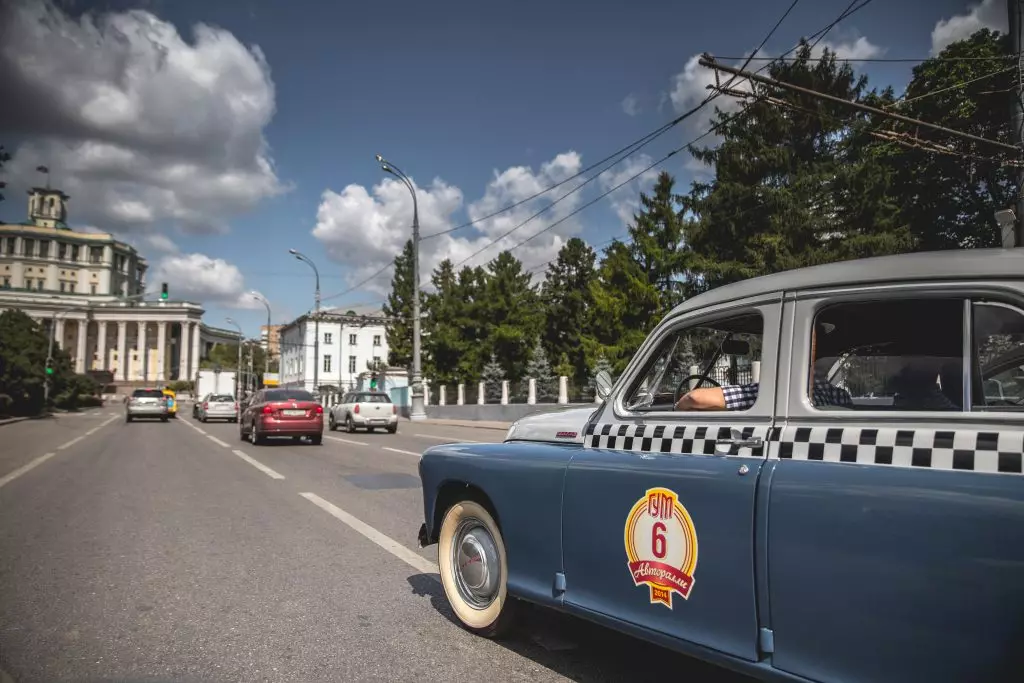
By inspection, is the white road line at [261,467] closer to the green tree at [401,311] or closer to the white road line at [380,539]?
the white road line at [380,539]

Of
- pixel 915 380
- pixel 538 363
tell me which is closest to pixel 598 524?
pixel 915 380

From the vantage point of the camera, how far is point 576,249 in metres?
55.8

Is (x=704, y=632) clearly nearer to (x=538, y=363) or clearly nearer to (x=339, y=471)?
(x=339, y=471)

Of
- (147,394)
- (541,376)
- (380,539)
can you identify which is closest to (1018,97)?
(380,539)

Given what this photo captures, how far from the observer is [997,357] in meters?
2.31

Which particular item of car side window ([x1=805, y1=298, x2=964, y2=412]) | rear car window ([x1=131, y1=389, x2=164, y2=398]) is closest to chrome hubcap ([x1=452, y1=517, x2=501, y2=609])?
car side window ([x1=805, y1=298, x2=964, y2=412])

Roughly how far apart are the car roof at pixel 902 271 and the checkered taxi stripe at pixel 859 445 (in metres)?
0.50

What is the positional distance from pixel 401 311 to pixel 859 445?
67.6 metres

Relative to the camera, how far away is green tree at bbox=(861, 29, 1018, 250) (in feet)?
82.4

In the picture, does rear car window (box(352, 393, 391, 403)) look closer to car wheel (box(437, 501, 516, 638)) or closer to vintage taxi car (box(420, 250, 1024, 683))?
car wheel (box(437, 501, 516, 638))

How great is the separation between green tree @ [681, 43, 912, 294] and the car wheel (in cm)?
3062

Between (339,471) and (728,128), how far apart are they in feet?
107

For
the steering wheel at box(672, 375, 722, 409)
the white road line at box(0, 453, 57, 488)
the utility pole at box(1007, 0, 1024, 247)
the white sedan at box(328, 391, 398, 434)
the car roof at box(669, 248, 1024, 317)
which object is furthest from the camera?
the white sedan at box(328, 391, 398, 434)

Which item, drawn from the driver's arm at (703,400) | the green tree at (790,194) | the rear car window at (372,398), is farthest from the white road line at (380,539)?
the green tree at (790,194)
